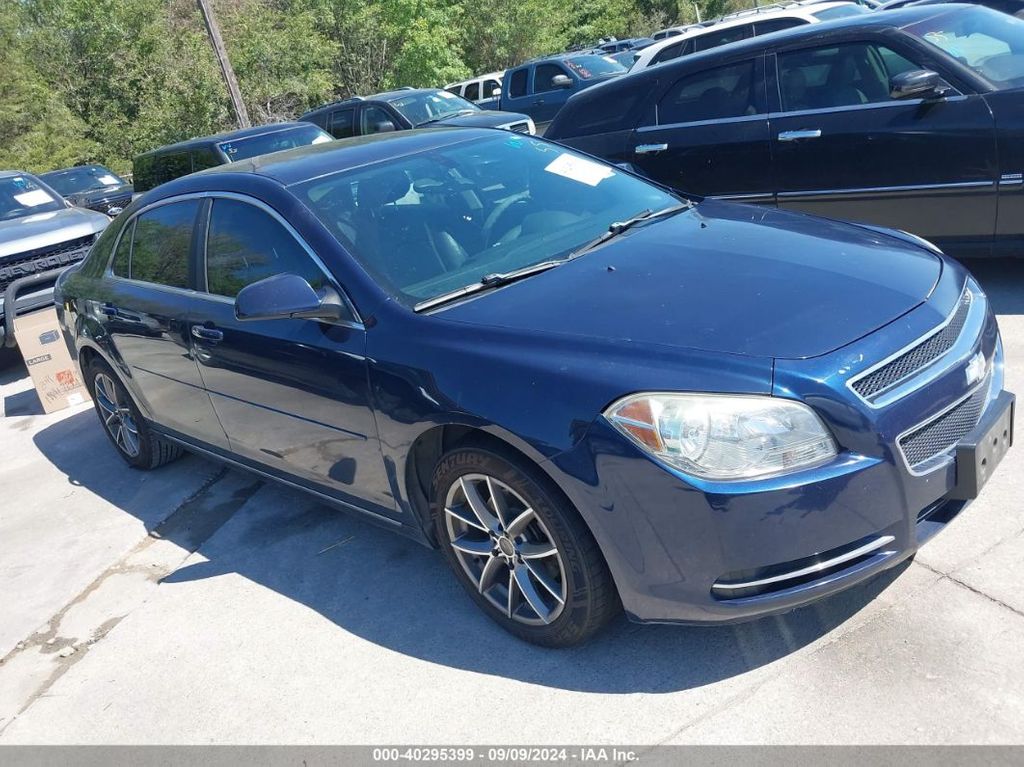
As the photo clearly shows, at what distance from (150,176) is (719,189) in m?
9.18

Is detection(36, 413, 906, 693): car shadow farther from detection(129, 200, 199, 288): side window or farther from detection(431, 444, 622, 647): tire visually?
detection(129, 200, 199, 288): side window

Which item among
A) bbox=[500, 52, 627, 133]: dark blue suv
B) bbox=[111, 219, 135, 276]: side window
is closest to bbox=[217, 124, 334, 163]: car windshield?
bbox=[111, 219, 135, 276]: side window

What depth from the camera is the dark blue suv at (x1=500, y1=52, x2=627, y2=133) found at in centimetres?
1720

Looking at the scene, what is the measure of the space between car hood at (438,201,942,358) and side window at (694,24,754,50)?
9.30 m

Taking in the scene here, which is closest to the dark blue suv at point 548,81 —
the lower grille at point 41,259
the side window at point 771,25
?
the side window at point 771,25

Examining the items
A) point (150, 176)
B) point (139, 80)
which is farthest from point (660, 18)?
point (150, 176)

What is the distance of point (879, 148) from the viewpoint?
5.51 m

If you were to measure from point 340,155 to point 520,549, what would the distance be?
2.04 metres

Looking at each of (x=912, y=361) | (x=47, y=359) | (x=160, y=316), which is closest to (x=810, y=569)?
(x=912, y=361)

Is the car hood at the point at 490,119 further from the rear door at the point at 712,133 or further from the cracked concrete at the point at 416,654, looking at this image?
the cracked concrete at the point at 416,654

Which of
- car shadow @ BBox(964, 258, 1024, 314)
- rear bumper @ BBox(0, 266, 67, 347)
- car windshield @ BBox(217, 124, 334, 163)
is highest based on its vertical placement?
car windshield @ BBox(217, 124, 334, 163)

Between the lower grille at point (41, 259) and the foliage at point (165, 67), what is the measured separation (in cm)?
2058
